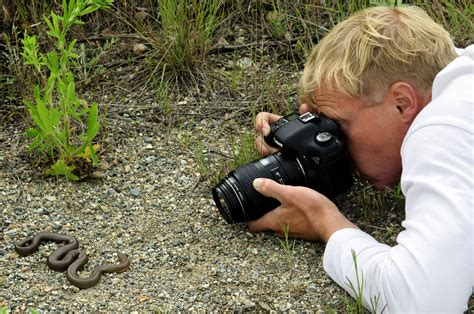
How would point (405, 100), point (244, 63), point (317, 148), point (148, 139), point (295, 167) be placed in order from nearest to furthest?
1. point (405, 100)
2. point (317, 148)
3. point (295, 167)
4. point (148, 139)
5. point (244, 63)

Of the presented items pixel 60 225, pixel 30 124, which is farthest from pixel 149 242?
pixel 30 124

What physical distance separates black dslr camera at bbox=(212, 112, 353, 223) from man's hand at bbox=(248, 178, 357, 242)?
60 mm

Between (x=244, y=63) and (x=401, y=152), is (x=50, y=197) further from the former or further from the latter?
(x=401, y=152)

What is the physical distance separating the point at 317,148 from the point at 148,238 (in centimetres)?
80

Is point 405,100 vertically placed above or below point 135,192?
above

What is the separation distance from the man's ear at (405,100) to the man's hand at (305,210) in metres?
0.43

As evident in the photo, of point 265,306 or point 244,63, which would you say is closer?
point 265,306

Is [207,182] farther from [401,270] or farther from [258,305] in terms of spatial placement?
[401,270]

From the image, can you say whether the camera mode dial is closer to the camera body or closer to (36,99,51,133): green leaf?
the camera body

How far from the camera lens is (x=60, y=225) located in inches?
140

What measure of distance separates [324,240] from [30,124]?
1674 millimetres

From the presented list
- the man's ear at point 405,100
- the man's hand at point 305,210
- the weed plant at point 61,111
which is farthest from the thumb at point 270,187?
the weed plant at point 61,111

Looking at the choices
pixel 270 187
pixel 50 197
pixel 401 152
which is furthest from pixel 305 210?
pixel 50 197

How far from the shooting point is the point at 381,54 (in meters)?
3.08
